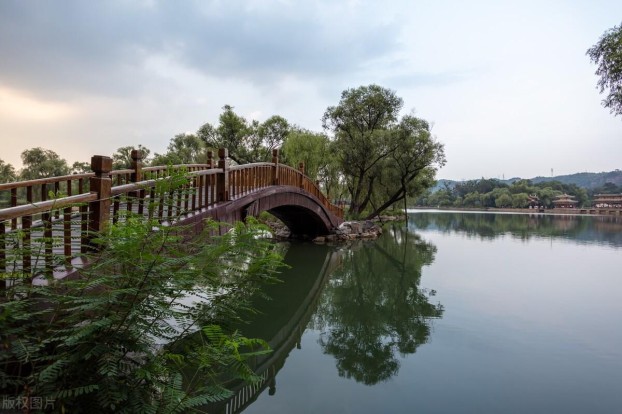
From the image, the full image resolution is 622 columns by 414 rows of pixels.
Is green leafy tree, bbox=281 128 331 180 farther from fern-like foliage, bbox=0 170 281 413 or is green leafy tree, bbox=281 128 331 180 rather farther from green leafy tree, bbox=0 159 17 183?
fern-like foliage, bbox=0 170 281 413

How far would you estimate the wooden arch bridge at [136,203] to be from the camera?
253cm

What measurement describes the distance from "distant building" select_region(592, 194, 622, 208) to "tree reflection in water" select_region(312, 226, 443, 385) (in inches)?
2717

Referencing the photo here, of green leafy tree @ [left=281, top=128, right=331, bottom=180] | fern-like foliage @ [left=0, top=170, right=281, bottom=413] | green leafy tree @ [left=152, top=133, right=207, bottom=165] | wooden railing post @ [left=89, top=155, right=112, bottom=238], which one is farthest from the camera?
green leafy tree @ [left=152, top=133, right=207, bottom=165]

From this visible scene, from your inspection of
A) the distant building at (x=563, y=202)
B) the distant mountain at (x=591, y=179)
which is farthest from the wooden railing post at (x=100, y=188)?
the distant mountain at (x=591, y=179)

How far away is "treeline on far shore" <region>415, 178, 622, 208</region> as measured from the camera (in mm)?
65062

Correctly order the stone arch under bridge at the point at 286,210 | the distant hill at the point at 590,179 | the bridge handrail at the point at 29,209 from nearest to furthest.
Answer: the bridge handrail at the point at 29,209 < the stone arch under bridge at the point at 286,210 < the distant hill at the point at 590,179

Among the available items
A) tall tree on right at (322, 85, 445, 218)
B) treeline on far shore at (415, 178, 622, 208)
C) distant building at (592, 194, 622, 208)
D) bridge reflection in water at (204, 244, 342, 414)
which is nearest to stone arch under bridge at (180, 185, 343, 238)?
bridge reflection in water at (204, 244, 342, 414)

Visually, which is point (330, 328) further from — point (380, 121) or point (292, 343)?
point (380, 121)

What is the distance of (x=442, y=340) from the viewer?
5.16 metres

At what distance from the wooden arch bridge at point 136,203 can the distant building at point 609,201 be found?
216 ft

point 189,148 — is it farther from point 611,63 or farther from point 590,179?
point 590,179

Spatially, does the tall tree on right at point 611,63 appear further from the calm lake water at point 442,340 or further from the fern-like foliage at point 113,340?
the fern-like foliage at point 113,340

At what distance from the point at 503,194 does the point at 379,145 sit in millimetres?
53527

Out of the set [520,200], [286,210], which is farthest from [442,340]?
[520,200]
